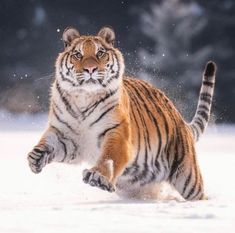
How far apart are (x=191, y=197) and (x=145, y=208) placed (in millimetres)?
1967

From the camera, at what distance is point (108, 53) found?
19.4 feet

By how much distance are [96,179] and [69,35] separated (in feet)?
4.87

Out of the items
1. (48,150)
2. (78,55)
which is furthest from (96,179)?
(78,55)

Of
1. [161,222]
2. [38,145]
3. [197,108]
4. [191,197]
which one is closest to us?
[161,222]

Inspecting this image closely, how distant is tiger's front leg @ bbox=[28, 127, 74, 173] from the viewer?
17.7 ft

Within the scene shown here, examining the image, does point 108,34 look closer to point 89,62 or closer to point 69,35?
point 69,35

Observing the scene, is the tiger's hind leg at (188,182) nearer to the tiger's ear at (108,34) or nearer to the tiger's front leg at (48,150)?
the tiger's front leg at (48,150)

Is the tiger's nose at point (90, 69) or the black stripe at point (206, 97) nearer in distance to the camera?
the tiger's nose at point (90, 69)

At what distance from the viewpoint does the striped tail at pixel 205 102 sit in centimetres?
716

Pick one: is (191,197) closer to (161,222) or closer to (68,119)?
(68,119)

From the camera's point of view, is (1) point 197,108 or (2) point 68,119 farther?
(1) point 197,108

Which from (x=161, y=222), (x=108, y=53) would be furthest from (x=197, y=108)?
(x=161, y=222)

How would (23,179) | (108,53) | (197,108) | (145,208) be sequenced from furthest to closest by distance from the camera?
(23,179) → (197,108) → (108,53) → (145,208)

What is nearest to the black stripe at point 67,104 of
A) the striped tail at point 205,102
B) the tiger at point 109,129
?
the tiger at point 109,129
